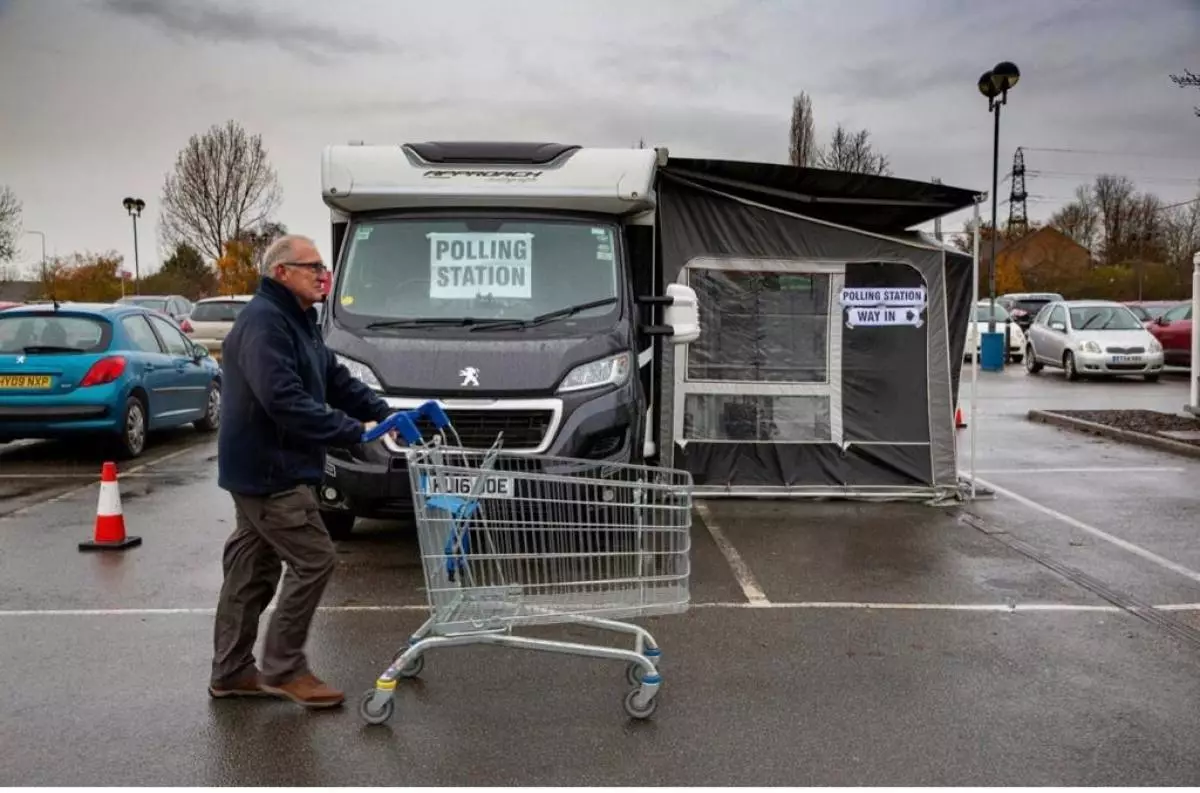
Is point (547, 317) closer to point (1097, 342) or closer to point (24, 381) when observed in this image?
point (24, 381)

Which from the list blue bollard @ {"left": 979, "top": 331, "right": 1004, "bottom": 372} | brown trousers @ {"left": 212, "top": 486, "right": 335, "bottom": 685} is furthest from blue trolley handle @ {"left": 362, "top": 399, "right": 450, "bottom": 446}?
blue bollard @ {"left": 979, "top": 331, "right": 1004, "bottom": 372}

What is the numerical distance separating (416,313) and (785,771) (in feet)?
13.5

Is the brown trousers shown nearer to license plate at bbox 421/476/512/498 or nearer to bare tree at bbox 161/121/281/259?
license plate at bbox 421/476/512/498

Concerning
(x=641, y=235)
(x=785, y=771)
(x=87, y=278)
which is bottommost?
(x=785, y=771)

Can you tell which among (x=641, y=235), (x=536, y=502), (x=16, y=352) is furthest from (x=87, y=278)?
(x=536, y=502)

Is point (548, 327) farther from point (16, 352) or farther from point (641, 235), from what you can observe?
point (16, 352)

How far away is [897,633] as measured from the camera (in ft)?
17.8

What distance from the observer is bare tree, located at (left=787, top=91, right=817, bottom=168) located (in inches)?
1617

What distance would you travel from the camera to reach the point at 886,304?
349 inches

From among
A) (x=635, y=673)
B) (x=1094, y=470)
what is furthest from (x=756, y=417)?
(x=635, y=673)

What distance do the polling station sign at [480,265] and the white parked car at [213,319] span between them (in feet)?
62.5

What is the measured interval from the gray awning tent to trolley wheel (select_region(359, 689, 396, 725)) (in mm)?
4856

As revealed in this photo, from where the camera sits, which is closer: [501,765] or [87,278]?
[501,765]

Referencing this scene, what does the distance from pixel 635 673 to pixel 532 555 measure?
2.36ft
